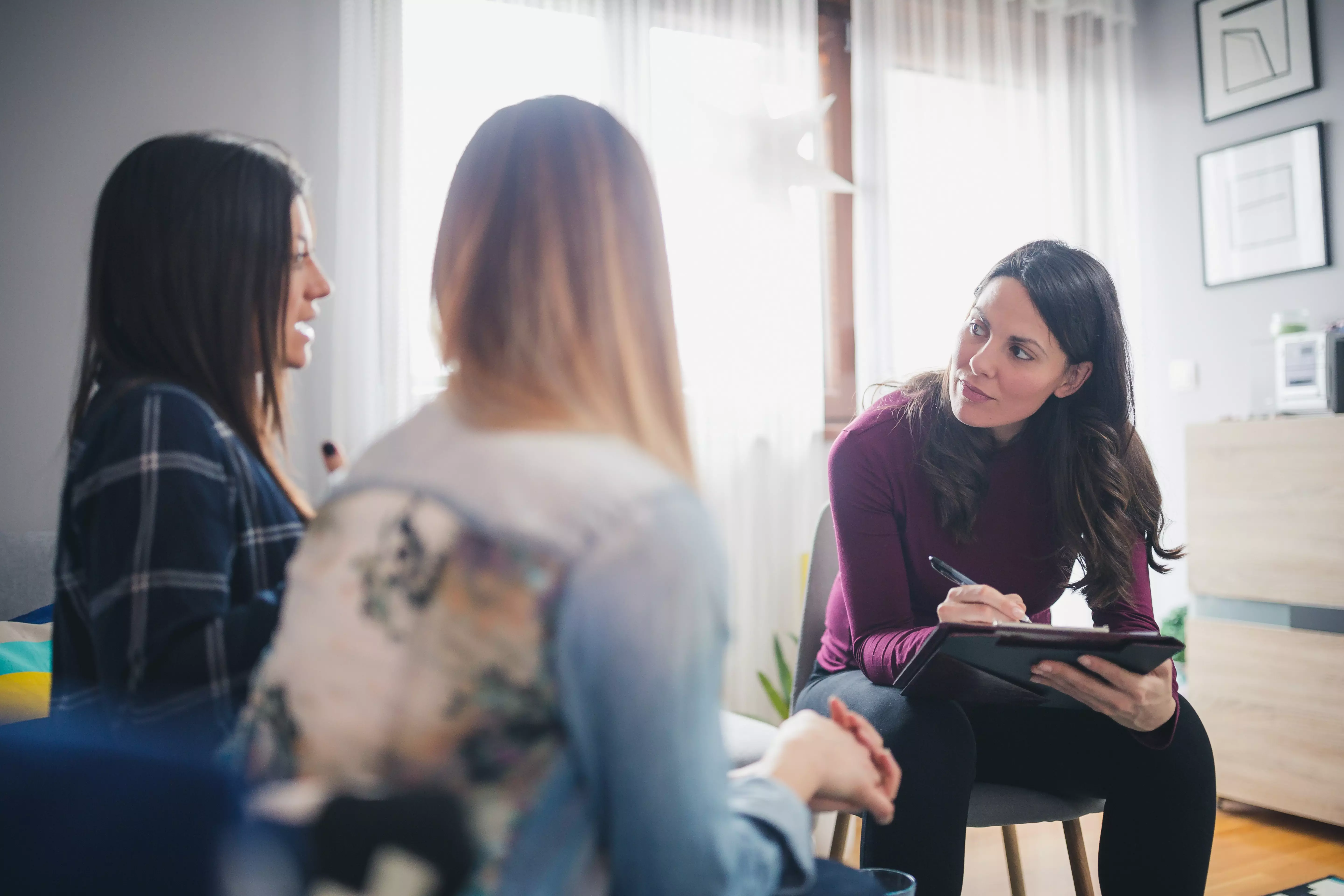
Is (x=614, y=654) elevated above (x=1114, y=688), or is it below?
above

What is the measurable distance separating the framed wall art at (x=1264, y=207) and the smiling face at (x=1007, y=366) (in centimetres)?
204

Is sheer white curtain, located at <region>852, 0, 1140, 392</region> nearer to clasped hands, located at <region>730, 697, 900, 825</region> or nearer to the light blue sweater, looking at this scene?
clasped hands, located at <region>730, 697, 900, 825</region>

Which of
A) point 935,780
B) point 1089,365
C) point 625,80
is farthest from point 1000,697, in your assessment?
point 625,80

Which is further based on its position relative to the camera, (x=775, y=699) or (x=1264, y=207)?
(x=1264, y=207)

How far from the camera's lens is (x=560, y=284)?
24.7 inches

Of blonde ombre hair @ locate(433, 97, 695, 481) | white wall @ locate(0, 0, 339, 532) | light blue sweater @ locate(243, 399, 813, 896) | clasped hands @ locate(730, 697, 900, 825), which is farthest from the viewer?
white wall @ locate(0, 0, 339, 532)

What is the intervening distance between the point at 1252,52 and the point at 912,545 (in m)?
2.70

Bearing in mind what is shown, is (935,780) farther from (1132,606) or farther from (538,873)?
(538,873)

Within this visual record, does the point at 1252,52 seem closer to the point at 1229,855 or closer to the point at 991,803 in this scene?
the point at 1229,855

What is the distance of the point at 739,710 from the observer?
2.84m

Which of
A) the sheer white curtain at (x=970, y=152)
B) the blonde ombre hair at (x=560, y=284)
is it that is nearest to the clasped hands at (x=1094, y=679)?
the blonde ombre hair at (x=560, y=284)

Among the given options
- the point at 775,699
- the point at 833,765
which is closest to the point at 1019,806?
the point at 833,765

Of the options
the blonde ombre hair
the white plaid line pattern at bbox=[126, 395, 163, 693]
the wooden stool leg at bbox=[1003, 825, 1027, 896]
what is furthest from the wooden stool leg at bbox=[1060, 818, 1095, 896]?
the white plaid line pattern at bbox=[126, 395, 163, 693]

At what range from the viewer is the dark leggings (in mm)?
1188
